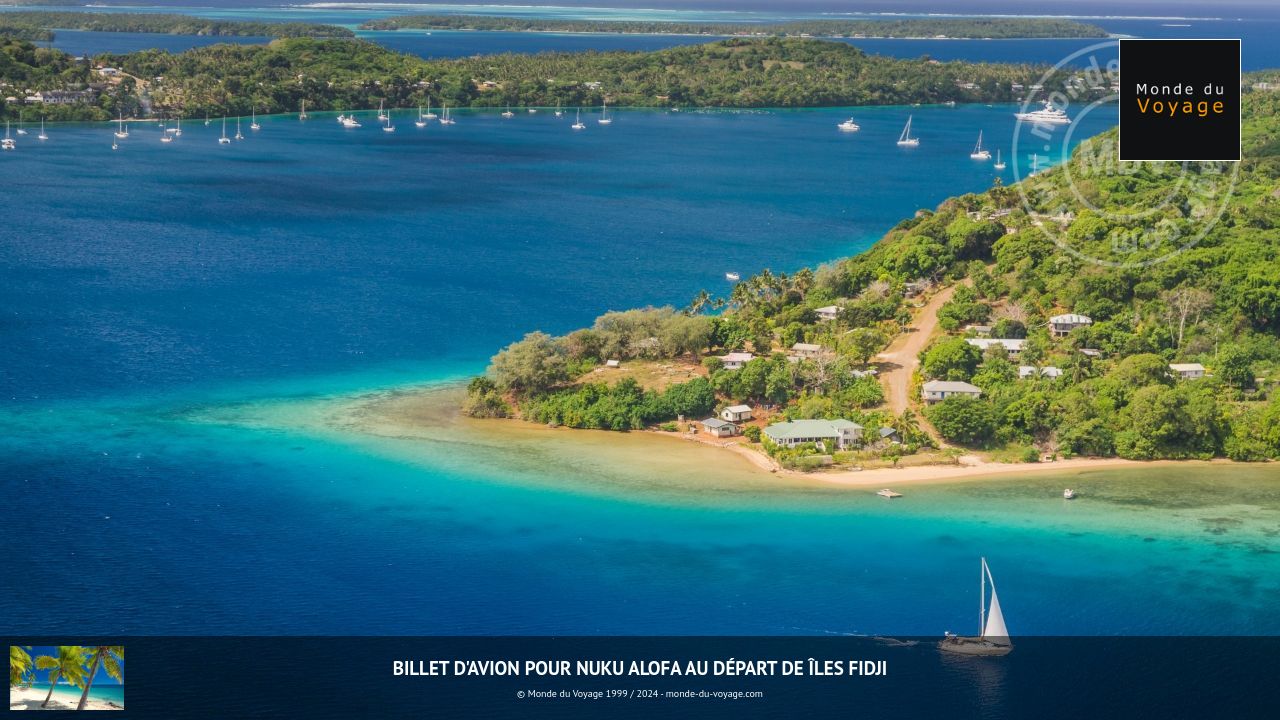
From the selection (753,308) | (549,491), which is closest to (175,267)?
(753,308)

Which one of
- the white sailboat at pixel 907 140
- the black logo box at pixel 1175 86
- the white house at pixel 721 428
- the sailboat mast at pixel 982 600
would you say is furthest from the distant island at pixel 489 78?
the sailboat mast at pixel 982 600

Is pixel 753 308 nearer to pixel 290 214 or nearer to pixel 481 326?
pixel 481 326

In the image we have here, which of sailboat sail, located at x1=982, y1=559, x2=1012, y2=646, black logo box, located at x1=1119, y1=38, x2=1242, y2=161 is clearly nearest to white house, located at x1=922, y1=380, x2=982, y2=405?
black logo box, located at x1=1119, y1=38, x2=1242, y2=161
